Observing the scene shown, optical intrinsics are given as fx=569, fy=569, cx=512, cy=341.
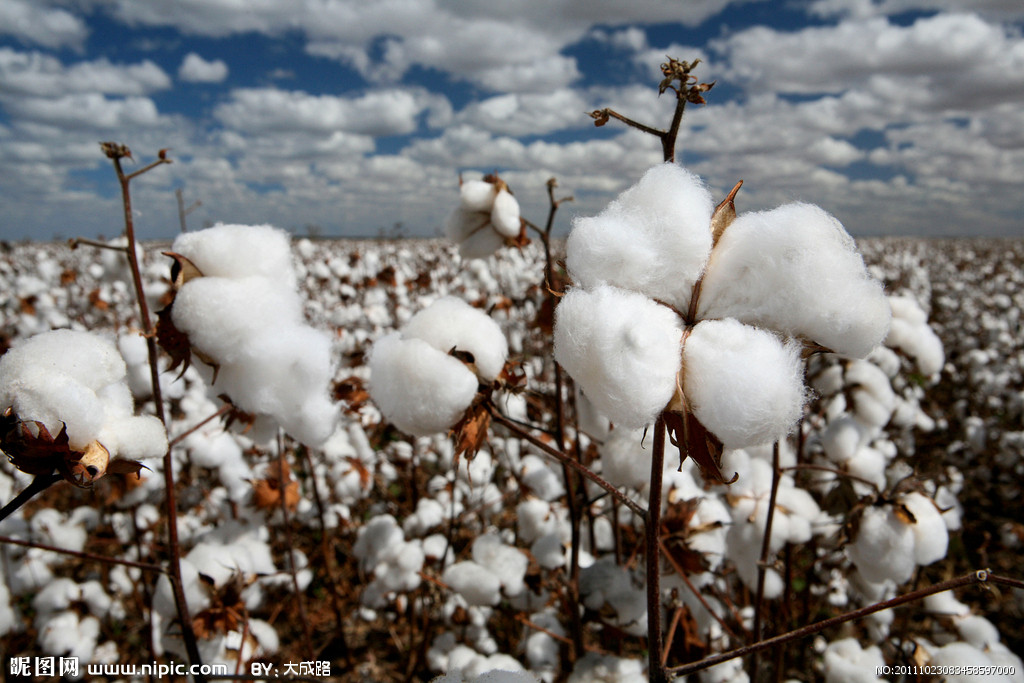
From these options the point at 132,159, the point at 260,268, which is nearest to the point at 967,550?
the point at 260,268

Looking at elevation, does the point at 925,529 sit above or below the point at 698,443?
below

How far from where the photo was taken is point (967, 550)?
438 centimetres

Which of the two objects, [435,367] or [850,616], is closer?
[850,616]

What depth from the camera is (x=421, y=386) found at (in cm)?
104

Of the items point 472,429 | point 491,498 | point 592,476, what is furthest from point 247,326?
point 491,498

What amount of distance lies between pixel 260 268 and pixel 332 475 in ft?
8.37

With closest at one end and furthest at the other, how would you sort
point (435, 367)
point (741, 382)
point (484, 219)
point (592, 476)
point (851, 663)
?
point (741, 382)
point (592, 476)
point (435, 367)
point (851, 663)
point (484, 219)

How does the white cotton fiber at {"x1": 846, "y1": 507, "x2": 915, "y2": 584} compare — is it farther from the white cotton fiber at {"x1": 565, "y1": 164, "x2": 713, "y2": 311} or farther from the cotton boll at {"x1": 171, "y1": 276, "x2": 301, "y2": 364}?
the cotton boll at {"x1": 171, "y1": 276, "x2": 301, "y2": 364}

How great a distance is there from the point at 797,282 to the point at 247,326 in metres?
1.03

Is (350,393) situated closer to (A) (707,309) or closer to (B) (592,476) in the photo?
(B) (592,476)

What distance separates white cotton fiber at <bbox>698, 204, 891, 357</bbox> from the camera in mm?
700

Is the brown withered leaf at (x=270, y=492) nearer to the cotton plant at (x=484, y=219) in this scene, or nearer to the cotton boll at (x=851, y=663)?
the cotton plant at (x=484, y=219)

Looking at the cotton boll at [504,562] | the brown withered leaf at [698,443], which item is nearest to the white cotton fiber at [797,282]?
the brown withered leaf at [698,443]

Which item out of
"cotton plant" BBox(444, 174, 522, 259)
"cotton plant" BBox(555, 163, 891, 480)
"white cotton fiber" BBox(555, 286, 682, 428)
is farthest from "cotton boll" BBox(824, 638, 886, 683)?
"cotton plant" BBox(444, 174, 522, 259)
